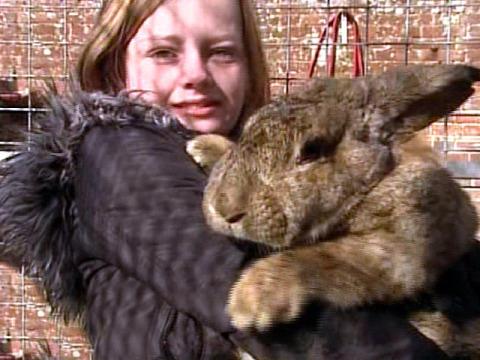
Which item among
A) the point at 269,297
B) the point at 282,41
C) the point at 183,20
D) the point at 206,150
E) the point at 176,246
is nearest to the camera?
the point at 269,297

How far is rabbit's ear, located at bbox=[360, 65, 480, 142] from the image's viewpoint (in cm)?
133

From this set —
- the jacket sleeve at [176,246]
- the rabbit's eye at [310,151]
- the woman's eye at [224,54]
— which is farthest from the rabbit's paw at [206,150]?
the woman's eye at [224,54]

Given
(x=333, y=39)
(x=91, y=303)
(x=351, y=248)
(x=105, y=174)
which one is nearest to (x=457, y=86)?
(x=351, y=248)

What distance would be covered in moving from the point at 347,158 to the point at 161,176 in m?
0.26

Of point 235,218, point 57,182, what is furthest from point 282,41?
point 235,218

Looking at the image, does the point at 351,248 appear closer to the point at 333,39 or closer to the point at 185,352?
the point at 185,352

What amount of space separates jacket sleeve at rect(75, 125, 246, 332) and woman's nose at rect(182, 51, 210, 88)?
264 millimetres

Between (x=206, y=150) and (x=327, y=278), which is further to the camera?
(x=206, y=150)

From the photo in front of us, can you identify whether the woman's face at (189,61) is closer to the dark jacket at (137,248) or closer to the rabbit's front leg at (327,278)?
the dark jacket at (137,248)

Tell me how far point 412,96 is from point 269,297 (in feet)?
1.12

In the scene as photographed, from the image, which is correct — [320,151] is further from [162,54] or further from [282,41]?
[282,41]

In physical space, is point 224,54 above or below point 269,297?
above

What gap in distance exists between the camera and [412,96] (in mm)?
1331

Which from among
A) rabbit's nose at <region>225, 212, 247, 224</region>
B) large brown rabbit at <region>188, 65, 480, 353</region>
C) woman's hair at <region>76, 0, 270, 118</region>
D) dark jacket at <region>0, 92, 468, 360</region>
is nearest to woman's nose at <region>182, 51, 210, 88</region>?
woman's hair at <region>76, 0, 270, 118</region>
